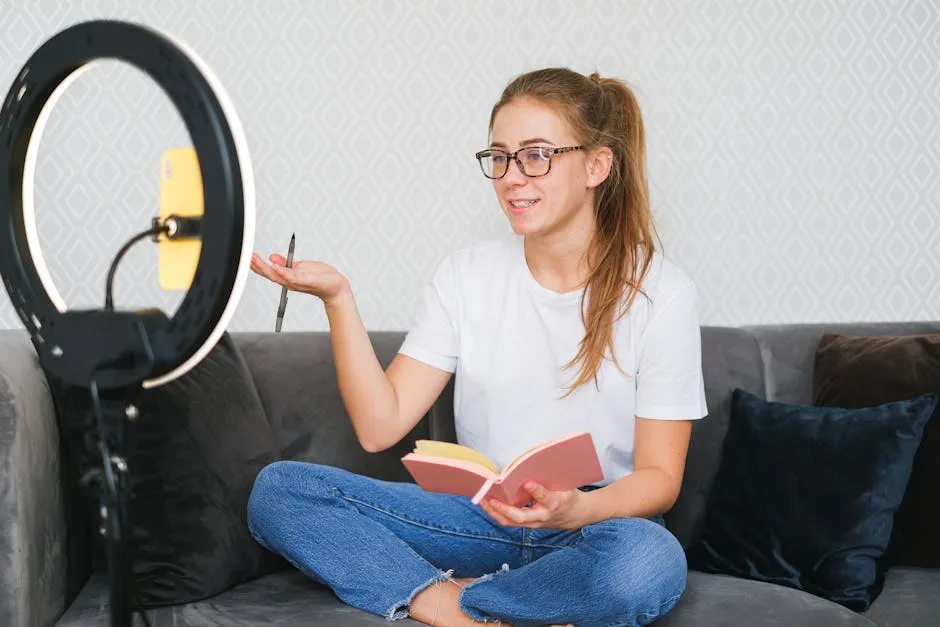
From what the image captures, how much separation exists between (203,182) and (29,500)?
3.01 feet

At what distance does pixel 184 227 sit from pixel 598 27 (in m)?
1.95

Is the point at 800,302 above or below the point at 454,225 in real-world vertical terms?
below

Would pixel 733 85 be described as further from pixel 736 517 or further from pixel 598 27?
pixel 736 517

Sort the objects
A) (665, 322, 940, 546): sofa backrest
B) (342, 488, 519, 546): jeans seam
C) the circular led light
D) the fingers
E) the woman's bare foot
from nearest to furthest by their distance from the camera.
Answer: the circular led light
the fingers
the woman's bare foot
(342, 488, 519, 546): jeans seam
(665, 322, 940, 546): sofa backrest

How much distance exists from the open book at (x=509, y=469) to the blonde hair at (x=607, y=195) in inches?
16.3

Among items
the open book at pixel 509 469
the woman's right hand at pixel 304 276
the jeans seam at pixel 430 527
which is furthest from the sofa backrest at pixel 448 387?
the open book at pixel 509 469

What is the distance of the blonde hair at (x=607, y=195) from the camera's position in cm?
189

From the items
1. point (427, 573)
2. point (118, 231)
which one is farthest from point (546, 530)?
point (118, 231)

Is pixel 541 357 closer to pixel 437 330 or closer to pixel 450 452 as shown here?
pixel 437 330

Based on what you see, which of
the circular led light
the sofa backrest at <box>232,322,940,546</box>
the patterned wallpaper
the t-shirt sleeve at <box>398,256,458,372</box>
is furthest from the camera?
the patterned wallpaper

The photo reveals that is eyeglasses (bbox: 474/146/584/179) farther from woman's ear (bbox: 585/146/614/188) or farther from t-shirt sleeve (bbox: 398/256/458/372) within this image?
t-shirt sleeve (bbox: 398/256/458/372)

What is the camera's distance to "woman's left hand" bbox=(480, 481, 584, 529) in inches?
57.9

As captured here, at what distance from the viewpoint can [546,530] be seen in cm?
176

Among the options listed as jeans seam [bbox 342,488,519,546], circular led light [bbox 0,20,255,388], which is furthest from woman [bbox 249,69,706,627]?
circular led light [bbox 0,20,255,388]
